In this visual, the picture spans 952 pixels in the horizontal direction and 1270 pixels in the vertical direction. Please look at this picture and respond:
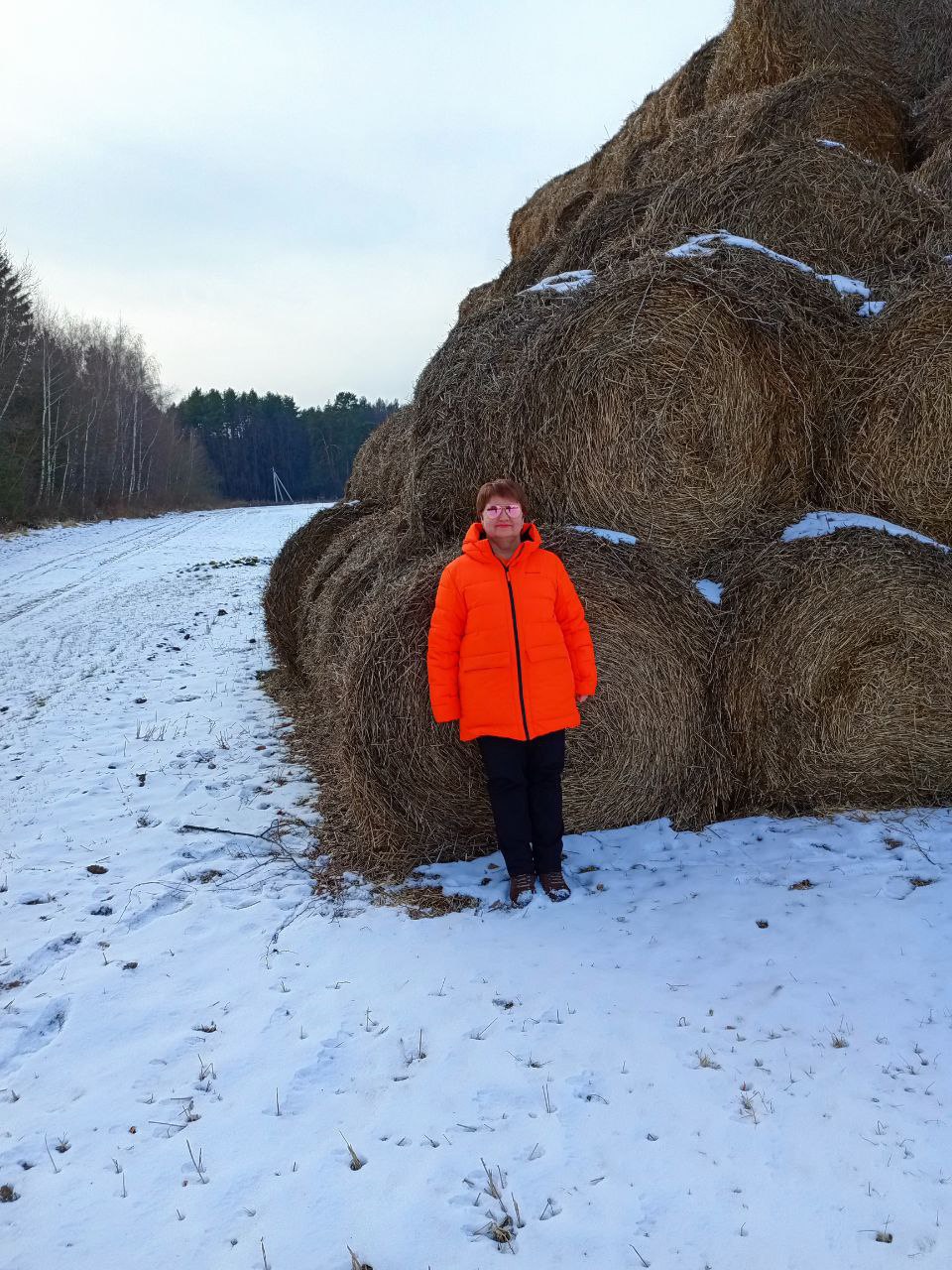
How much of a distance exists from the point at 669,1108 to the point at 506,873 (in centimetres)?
183

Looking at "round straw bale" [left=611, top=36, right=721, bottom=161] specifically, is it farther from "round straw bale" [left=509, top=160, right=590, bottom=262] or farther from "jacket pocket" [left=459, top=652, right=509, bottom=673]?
"jacket pocket" [left=459, top=652, right=509, bottom=673]

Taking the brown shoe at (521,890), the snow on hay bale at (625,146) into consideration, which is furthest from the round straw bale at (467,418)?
the snow on hay bale at (625,146)

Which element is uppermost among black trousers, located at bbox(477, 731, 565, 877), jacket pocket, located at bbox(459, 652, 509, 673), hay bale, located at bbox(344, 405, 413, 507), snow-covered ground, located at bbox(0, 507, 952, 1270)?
hay bale, located at bbox(344, 405, 413, 507)

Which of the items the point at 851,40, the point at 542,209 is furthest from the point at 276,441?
the point at 851,40

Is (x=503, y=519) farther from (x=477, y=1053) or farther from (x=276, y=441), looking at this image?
(x=276, y=441)

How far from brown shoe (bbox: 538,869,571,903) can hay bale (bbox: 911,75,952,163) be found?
5.60 metres

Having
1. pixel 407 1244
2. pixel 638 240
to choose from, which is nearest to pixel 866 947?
pixel 407 1244

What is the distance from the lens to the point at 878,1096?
2590mm

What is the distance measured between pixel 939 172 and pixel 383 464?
4.64m

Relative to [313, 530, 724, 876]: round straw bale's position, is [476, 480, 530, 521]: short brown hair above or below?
above

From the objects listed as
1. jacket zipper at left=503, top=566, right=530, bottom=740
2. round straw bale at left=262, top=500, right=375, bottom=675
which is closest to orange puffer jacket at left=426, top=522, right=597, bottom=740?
jacket zipper at left=503, top=566, right=530, bottom=740

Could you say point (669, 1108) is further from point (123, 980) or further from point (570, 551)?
point (570, 551)

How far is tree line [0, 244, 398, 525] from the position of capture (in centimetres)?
3275

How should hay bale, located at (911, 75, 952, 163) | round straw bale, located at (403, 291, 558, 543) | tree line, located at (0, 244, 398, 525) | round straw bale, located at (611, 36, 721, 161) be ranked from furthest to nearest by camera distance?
1. tree line, located at (0, 244, 398, 525)
2. round straw bale, located at (611, 36, 721, 161)
3. hay bale, located at (911, 75, 952, 163)
4. round straw bale, located at (403, 291, 558, 543)
